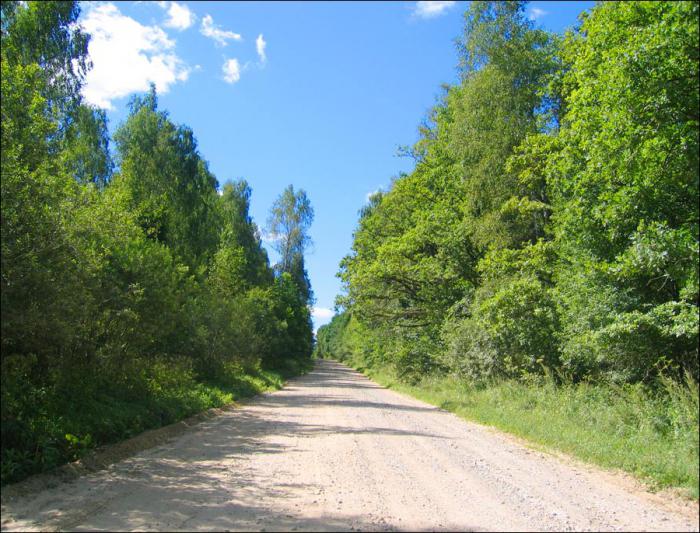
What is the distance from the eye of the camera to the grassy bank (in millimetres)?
7527

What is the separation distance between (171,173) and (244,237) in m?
16.0

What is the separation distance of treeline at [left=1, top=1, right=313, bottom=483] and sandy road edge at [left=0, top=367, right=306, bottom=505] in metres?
0.21

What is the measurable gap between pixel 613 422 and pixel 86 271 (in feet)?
37.1

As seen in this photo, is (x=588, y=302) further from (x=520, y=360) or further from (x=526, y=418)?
(x=520, y=360)

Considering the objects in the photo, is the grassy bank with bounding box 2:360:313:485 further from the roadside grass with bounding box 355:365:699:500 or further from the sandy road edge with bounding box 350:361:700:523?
the roadside grass with bounding box 355:365:699:500

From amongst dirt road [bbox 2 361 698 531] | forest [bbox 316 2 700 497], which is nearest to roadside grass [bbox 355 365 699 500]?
forest [bbox 316 2 700 497]

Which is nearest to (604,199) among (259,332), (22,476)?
(22,476)

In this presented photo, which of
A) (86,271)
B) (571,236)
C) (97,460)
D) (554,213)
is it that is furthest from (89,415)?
(554,213)

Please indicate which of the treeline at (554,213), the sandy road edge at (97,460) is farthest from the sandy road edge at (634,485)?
the sandy road edge at (97,460)

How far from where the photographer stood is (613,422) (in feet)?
37.3

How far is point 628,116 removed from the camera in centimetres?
1055

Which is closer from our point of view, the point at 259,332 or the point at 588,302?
the point at 588,302

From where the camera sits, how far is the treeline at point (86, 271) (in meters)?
8.34

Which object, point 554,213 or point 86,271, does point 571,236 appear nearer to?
point 554,213
